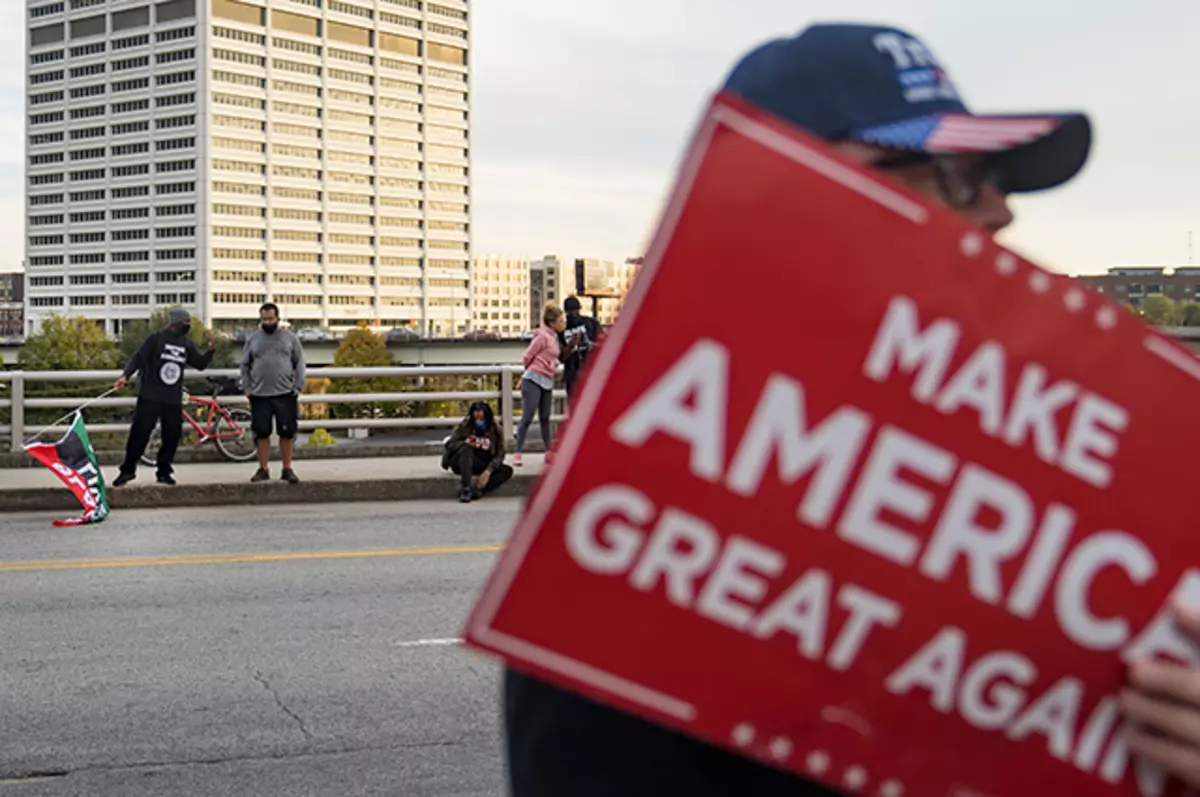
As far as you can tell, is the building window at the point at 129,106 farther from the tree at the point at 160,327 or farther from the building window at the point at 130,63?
the tree at the point at 160,327

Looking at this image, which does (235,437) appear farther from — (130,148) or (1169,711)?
(130,148)

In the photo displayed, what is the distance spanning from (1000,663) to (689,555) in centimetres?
25

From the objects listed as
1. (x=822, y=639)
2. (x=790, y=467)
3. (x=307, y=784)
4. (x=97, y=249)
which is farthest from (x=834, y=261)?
(x=97, y=249)

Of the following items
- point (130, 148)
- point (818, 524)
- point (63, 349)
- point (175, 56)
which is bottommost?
point (63, 349)

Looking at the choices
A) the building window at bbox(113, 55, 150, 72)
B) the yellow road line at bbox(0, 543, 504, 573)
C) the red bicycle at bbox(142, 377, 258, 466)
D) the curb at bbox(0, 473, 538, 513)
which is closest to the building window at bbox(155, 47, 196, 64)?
the building window at bbox(113, 55, 150, 72)

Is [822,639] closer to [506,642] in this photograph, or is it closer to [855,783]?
[855,783]

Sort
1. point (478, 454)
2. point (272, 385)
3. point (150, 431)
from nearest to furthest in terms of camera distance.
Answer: point (478, 454) < point (150, 431) < point (272, 385)

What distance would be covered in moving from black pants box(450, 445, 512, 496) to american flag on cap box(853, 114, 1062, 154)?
1288cm

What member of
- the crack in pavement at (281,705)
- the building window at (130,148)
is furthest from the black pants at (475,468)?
the building window at (130,148)

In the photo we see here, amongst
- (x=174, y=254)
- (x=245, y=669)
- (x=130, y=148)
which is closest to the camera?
(x=245, y=669)

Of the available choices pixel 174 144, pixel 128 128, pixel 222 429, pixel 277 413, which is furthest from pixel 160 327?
pixel 277 413

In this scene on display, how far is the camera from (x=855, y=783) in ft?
3.53

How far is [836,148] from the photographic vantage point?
3.92ft

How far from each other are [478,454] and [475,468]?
15 cm
